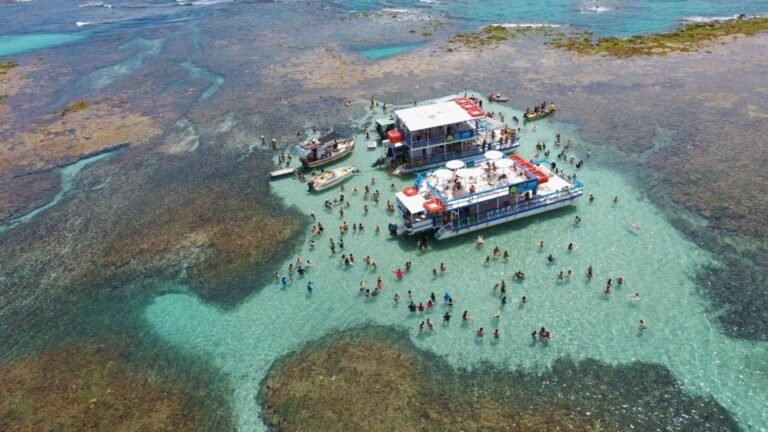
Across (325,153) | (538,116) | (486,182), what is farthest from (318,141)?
(538,116)

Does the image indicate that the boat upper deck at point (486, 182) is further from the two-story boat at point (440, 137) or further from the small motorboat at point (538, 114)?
the small motorboat at point (538, 114)

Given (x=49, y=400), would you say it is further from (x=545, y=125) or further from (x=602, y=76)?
(x=602, y=76)

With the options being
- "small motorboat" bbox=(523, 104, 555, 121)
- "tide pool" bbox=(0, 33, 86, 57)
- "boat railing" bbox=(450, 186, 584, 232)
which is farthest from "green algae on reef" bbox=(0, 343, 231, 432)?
"tide pool" bbox=(0, 33, 86, 57)

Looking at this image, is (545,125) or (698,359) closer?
(698,359)

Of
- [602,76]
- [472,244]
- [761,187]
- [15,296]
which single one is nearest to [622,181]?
[761,187]

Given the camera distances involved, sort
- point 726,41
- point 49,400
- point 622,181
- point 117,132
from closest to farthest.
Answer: point 49,400, point 622,181, point 117,132, point 726,41

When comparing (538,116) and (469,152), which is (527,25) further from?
(469,152)

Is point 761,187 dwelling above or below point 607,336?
above

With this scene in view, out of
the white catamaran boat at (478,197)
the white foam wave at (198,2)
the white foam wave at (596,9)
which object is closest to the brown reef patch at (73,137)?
the white catamaran boat at (478,197)
